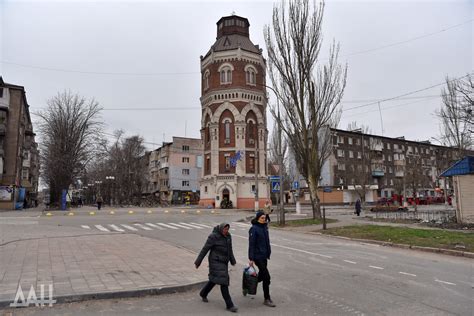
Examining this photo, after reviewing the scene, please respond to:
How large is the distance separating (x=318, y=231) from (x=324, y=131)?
1184cm

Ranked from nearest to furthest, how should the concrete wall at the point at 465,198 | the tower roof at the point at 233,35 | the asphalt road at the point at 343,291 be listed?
the asphalt road at the point at 343,291, the concrete wall at the point at 465,198, the tower roof at the point at 233,35

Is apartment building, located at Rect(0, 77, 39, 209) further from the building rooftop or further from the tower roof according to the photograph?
the building rooftop

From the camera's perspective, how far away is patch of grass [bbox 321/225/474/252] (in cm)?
1353

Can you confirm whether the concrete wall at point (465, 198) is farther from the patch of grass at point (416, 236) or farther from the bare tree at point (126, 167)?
the bare tree at point (126, 167)

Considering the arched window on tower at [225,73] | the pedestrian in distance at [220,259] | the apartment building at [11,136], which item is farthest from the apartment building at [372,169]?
the pedestrian in distance at [220,259]

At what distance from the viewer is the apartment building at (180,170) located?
265ft

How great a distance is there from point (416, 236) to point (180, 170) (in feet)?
227

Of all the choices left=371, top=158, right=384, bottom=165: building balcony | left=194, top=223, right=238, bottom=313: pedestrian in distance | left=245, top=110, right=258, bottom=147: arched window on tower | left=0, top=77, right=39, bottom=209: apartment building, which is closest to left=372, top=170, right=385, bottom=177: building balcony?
left=371, top=158, right=384, bottom=165: building balcony

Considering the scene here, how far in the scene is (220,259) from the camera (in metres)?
6.29

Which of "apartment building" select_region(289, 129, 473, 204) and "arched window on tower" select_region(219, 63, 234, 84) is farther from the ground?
"arched window on tower" select_region(219, 63, 234, 84)

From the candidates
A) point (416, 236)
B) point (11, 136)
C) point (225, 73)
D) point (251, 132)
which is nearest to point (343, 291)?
point (416, 236)

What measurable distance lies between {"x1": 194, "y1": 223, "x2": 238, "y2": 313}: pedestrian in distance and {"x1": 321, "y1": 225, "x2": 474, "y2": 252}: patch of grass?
9.96 m

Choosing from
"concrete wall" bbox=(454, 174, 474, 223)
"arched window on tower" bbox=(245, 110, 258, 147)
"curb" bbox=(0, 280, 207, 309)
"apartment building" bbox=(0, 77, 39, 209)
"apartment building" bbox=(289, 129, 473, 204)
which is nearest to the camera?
"curb" bbox=(0, 280, 207, 309)

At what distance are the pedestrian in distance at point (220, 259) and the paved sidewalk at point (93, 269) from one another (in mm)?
1460
